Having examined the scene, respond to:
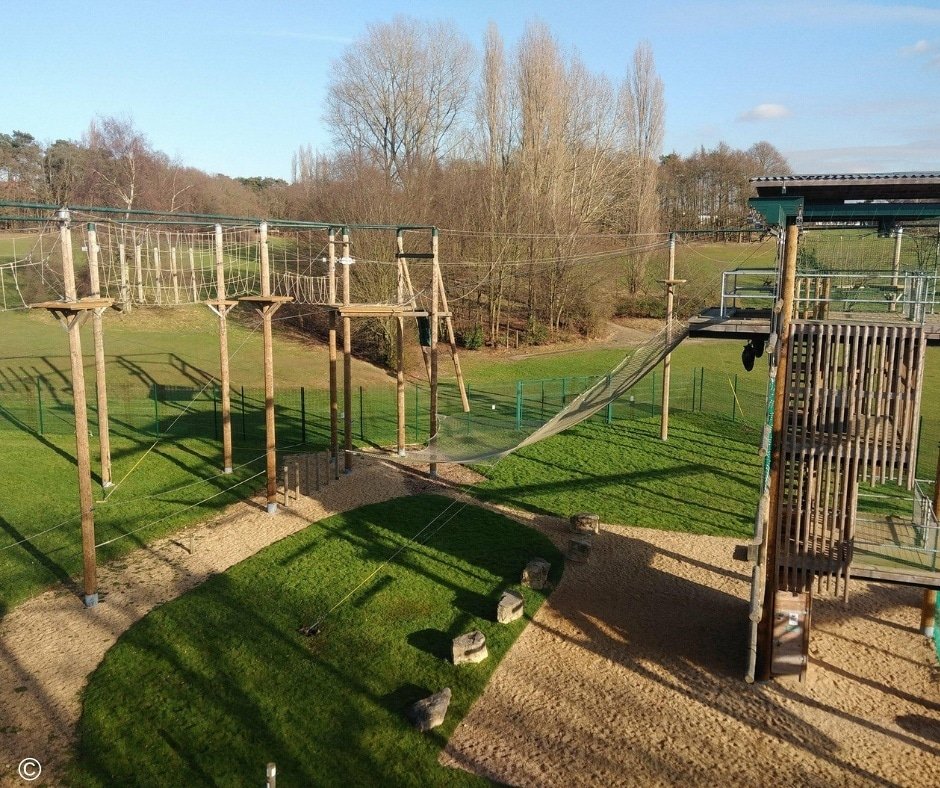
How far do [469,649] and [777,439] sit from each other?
16.3ft

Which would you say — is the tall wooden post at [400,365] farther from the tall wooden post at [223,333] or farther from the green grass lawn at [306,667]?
the green grass lawn at [306,667]

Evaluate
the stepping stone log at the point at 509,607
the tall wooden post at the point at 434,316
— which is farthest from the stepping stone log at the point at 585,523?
the tall wooden post at the point at 434,316

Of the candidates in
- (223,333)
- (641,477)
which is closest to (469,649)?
(641,477)

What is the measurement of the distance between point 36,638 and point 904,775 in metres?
11.2

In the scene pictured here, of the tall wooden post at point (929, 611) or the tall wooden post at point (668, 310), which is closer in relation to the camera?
the tall wooden post at point (929, 611)

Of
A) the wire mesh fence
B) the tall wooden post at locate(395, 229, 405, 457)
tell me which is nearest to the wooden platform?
the tall wooden post at locate(395, 229, 405, 457)

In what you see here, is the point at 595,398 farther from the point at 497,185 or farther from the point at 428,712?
the point at 497,185

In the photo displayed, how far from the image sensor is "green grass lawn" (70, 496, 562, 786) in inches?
326

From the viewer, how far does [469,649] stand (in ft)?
34.1

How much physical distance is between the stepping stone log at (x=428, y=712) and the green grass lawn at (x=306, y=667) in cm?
12

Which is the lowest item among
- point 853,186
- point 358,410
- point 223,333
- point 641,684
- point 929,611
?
point 641,684

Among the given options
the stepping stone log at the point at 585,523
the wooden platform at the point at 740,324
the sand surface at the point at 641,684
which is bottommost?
the sand surface at the point at 641,684

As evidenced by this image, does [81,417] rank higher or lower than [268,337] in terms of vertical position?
lower

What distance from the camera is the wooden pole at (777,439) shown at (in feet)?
32.4
